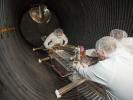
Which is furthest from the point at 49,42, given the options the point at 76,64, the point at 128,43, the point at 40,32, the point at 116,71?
the point at 116,71

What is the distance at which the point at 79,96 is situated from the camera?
2.68m

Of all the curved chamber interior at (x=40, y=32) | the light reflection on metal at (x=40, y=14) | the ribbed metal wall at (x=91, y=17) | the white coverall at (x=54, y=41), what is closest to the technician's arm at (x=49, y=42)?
the white coverall at (x=54, y=41)

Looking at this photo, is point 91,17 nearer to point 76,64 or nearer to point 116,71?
point 76,64

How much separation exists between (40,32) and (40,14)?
219 millimetres

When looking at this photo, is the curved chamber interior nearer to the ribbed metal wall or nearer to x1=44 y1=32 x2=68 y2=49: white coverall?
the ribbed metal wall

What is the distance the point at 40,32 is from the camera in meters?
3.41

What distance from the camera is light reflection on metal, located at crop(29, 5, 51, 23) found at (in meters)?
3.35

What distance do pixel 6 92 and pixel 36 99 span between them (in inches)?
12.8

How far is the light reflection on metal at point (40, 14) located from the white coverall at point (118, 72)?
1.61 metres

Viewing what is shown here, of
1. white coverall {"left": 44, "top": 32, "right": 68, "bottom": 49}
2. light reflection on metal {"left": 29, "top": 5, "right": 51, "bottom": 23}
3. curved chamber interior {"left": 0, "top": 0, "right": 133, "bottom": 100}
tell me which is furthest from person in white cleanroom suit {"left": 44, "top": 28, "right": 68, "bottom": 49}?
light reflection on metal {"left": 29, "top": 5, "right": 51, "bottom": 23}

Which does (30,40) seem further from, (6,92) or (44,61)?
(6,92)

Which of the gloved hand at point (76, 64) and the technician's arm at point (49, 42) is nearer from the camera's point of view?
the gloved hand at point (76, 64)

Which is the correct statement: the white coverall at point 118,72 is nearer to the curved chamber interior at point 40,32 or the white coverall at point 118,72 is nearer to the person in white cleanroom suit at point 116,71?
the person in white cleanroom suit at point 116,71

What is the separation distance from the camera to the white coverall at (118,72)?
1.84 m
